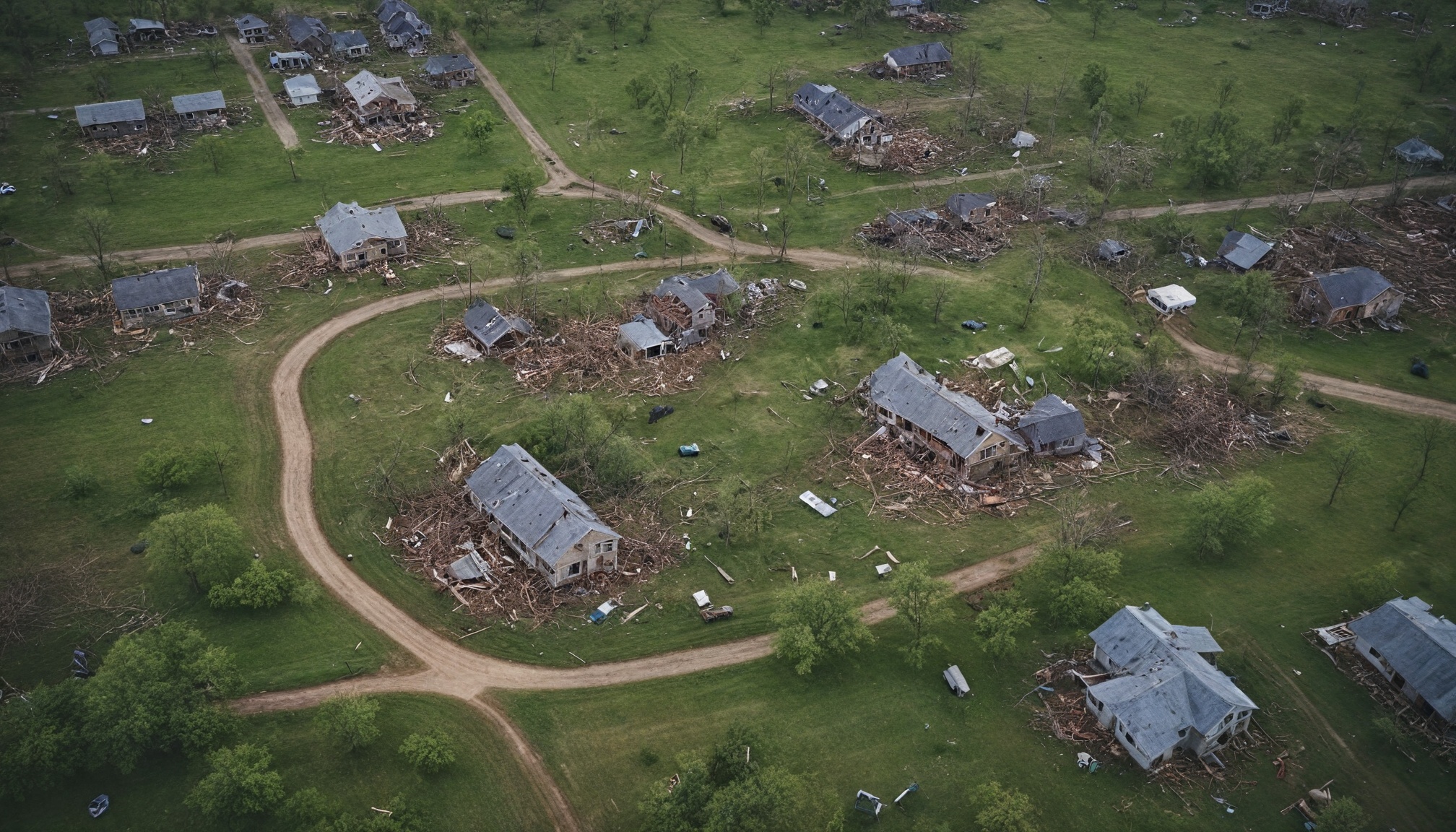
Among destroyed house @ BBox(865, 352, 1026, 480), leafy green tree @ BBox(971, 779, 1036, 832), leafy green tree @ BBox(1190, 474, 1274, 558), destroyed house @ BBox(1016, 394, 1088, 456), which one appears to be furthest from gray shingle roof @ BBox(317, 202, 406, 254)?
leafy green tree @ BBox(1190, 474, 1274, 558)

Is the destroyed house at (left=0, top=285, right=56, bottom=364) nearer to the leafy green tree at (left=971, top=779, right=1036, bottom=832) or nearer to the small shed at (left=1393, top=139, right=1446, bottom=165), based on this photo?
the leafy green tree at (left=971, top=779, right=1036, bottom=832)

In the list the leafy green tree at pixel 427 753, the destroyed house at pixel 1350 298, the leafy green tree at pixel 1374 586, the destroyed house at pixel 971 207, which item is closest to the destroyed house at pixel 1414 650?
the leafy green tree at pixel 1374 586

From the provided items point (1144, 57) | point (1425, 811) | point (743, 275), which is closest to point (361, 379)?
point (743, 275)

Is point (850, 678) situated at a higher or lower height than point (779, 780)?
lower

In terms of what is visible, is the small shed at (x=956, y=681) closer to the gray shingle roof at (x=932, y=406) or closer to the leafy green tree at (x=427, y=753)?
the gray shingle roof at (x=932, y=406)

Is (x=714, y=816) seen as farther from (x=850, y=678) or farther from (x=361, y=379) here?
(x=361, y=379)

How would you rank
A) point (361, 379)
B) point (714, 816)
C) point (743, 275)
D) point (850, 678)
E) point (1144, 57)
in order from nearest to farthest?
point (714, 816)
point (850, 678)
point (361, 379)
point (743, 275)
point (1144, 57)

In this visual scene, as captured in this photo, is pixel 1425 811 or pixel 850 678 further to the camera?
pixel 850 678
